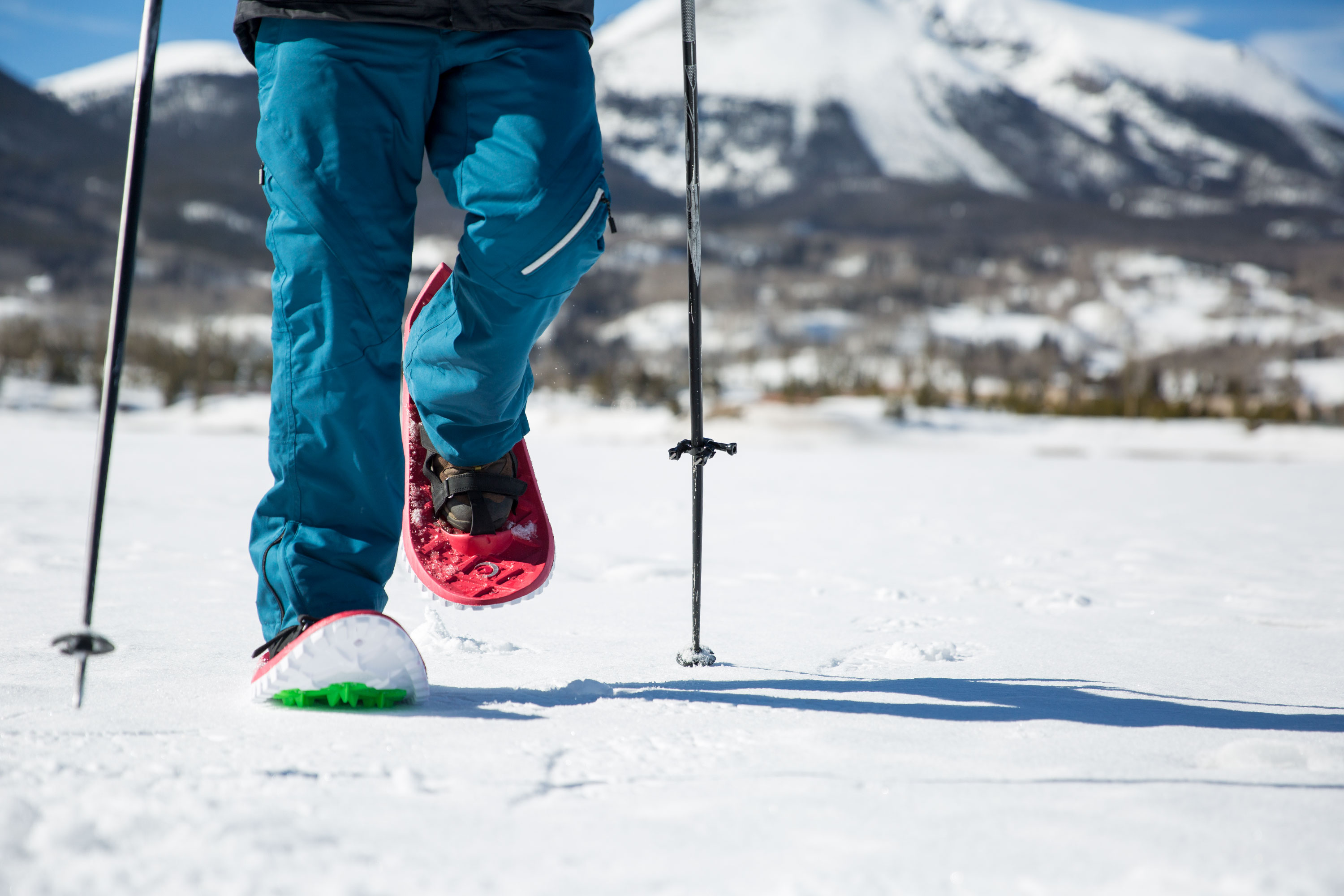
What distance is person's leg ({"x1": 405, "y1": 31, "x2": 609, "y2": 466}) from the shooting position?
1.40 m

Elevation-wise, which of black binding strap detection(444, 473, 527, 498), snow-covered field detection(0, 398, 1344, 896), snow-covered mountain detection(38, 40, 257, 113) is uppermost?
snow-covered mountain detection(38, 40, 257, 113)

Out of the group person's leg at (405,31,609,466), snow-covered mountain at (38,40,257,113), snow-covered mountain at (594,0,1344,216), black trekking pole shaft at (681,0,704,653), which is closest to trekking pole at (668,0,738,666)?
black trekking pole shaft at (681,0,704,653)

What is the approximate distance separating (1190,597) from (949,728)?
161 cm

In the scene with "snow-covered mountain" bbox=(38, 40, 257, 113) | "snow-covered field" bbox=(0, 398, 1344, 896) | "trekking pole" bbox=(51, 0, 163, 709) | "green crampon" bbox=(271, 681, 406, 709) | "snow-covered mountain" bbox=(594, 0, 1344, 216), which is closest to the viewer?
"snow-covered field" bbox=(0, 398, 1344, 896)

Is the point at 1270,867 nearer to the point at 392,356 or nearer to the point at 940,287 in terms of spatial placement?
the point at 392,356

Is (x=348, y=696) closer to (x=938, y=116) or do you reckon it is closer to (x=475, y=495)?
(x=475, y=495)

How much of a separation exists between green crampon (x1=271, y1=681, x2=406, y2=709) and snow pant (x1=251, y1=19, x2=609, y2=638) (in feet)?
0.40

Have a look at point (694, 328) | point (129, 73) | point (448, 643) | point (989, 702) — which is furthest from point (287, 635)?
point (129, 73)

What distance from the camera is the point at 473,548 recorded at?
5.52 feet

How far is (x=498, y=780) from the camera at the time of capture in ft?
3.18

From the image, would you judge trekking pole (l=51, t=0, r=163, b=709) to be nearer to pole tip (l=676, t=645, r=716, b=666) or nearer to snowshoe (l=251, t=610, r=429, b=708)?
snowshoe (l=251, t=610, r=429, b=708)

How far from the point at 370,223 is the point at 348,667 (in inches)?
24.3

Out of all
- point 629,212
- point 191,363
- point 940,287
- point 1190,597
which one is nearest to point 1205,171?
point 940,287

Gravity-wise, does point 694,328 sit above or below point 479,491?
above
